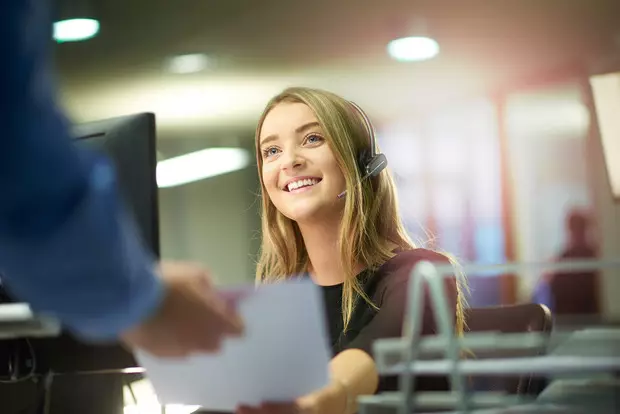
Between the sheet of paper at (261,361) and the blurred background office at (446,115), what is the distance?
113cm

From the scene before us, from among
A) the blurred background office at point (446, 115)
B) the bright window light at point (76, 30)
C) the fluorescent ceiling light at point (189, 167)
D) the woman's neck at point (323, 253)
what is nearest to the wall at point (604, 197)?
the blurred background office at point (446, 115)

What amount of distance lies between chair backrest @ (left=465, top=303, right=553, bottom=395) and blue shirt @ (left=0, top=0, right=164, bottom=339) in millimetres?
645

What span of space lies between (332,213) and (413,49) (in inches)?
47.0

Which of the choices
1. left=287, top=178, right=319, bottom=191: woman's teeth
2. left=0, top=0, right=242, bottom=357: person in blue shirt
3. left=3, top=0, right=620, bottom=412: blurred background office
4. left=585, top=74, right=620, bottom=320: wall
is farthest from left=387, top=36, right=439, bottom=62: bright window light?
left=0, top=0, right=242, bottom=357: person in blue shirt

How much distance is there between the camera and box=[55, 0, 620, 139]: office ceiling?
7.77ft

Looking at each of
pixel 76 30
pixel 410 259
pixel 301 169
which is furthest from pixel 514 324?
pixel 76 30

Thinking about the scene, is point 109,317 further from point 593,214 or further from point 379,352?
point 593,214

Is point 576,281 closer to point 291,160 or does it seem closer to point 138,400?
point 291,160

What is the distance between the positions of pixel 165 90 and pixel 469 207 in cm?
116

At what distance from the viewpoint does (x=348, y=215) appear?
1441mm

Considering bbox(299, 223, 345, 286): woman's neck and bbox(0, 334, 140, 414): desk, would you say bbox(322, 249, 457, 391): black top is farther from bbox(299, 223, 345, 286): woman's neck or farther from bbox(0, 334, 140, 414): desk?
bbox(0, 334, 140, 414): desk

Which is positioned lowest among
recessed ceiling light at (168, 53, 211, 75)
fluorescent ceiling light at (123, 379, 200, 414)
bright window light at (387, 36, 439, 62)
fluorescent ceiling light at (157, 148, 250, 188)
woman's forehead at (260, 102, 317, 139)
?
fluorescent ceiling light at (123, 379, 200, 414)

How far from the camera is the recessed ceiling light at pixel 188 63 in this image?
277 centimetres

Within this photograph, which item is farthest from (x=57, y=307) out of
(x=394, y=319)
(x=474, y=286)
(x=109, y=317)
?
(x=474, y=286)
